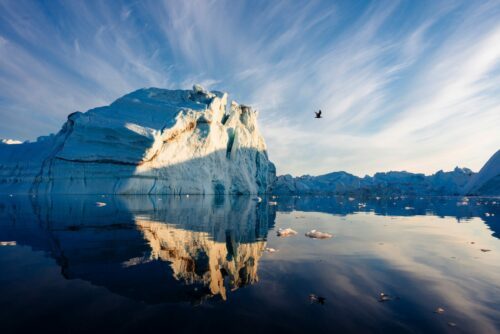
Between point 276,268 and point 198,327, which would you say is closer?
point 198,327

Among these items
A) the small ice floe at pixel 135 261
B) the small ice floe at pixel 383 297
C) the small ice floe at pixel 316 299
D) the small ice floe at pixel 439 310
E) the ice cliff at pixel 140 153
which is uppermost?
the ice cliff at pixel 140 153

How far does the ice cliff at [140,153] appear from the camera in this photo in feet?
127

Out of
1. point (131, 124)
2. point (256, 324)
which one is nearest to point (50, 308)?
point (256, 324)

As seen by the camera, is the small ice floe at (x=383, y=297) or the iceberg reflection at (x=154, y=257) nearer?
the small ice floe at (x=383, y=297)

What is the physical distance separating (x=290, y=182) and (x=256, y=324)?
10016 centimetres

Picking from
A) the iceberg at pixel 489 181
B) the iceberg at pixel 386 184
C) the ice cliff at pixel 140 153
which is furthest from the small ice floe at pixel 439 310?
the iceberg at pixel 489 181

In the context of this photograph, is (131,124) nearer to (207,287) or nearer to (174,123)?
(174,123)

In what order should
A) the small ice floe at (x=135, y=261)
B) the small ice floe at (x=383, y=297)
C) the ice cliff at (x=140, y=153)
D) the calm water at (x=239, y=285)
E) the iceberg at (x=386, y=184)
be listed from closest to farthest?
the calm water at (x=239, y=285)
the small ice floe at (x=383, y=297)
the small ice floe at (x=135, y=261)
the ice cliff at (x=140, y=153)
the iceberg at (x=386, y=184)

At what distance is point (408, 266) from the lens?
6176 millimetres

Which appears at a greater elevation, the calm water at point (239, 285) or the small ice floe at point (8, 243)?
the small ice floe at point (8, 243)

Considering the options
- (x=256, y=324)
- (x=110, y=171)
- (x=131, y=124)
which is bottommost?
(x=256, y=324)

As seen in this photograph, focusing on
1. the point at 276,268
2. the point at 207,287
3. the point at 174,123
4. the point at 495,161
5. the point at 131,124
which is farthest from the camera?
the point at 495,161

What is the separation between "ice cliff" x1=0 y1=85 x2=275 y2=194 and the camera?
38844 mm

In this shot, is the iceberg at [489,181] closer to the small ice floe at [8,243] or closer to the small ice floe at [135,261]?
the small ice floe at [135,261]
